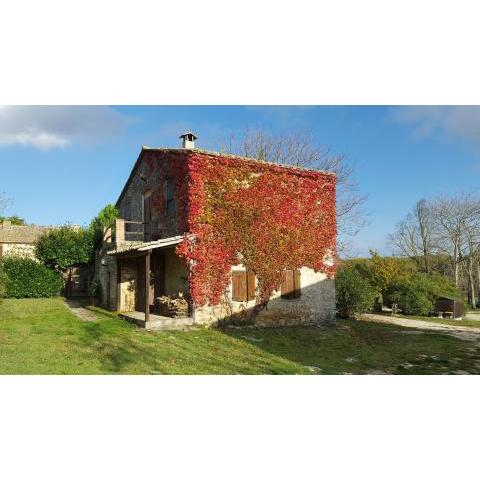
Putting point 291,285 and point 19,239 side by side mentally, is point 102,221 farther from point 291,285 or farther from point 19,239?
point 291,285

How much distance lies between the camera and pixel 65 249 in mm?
21062

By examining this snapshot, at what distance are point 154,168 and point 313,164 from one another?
13.0 metres

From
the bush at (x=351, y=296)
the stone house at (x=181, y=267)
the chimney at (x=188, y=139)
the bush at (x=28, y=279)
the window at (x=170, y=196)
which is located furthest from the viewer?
the bush at (x=28, y=279)

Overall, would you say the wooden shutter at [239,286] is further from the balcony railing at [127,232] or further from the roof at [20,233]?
the roof at [20,233]

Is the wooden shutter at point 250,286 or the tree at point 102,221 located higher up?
the tree at point 102,221

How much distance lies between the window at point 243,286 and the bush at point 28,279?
39.2 feet

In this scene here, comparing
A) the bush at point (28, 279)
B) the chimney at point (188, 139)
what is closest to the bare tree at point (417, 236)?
the chimney at point (188, 139)

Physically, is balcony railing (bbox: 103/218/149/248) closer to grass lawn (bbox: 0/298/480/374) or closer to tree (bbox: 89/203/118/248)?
tree (bbox: 89/203/118/248)

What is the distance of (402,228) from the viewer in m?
30.2

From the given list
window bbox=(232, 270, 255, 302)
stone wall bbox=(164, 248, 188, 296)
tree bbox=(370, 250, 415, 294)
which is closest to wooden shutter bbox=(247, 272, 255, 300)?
window bbox=(232, 270, 255, 302)

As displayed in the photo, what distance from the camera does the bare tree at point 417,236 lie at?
2852 centimetres

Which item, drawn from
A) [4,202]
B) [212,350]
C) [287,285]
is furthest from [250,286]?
[4,202]
